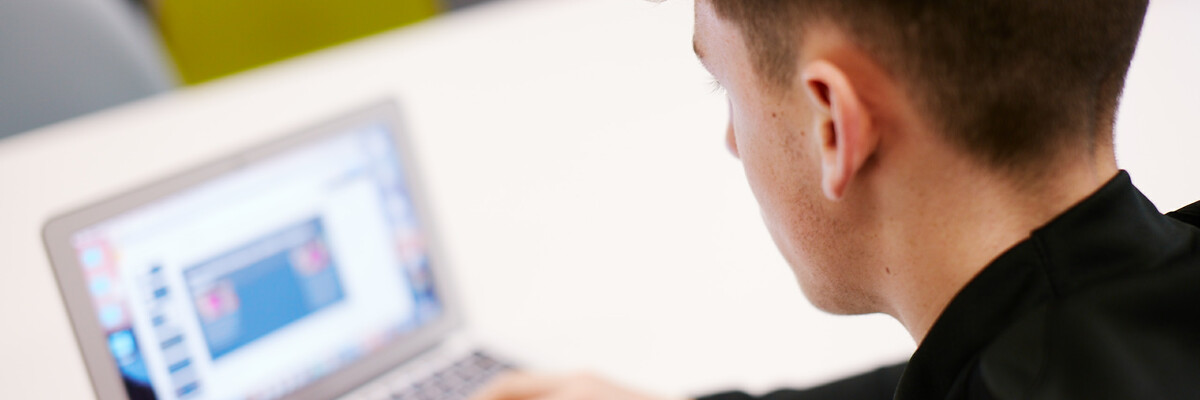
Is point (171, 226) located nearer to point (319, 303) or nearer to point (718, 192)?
point (319, 303)

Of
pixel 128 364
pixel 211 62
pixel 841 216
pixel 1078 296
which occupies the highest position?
pixel 211 62

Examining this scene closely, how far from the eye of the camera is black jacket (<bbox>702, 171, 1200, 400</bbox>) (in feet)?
1.95

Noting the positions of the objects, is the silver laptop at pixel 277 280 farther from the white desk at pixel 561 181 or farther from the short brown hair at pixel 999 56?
the short brown hair at pixel 999 56

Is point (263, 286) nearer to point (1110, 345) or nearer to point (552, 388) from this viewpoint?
point (552, 388)

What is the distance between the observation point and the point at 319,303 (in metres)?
1.01

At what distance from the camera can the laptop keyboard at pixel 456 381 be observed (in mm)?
1043

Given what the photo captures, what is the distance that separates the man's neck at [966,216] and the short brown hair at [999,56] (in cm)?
2

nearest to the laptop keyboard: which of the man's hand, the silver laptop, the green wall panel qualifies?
the silver laptop

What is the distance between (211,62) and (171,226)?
3.86 feet

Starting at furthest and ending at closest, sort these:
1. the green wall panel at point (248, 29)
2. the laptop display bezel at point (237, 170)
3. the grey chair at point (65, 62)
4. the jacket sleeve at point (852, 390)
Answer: the green wall panel at point (248, 29)
the grey chair at point (65, 62)
the jacket sleeve at point (852, 390)
the laptop display bezel at point (237, 170)

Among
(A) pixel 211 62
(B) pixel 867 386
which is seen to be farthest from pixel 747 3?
(A) pixel 211 62

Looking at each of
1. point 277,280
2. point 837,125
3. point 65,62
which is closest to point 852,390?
point 837,125

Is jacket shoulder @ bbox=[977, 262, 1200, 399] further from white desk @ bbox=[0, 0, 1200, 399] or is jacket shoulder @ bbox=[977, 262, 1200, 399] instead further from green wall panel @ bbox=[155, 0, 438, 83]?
green wall panel @ bbox=[155, 0, 438, 83]

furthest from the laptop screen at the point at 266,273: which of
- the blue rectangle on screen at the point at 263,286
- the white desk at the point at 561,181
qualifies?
the white desk at the point at 561,181
